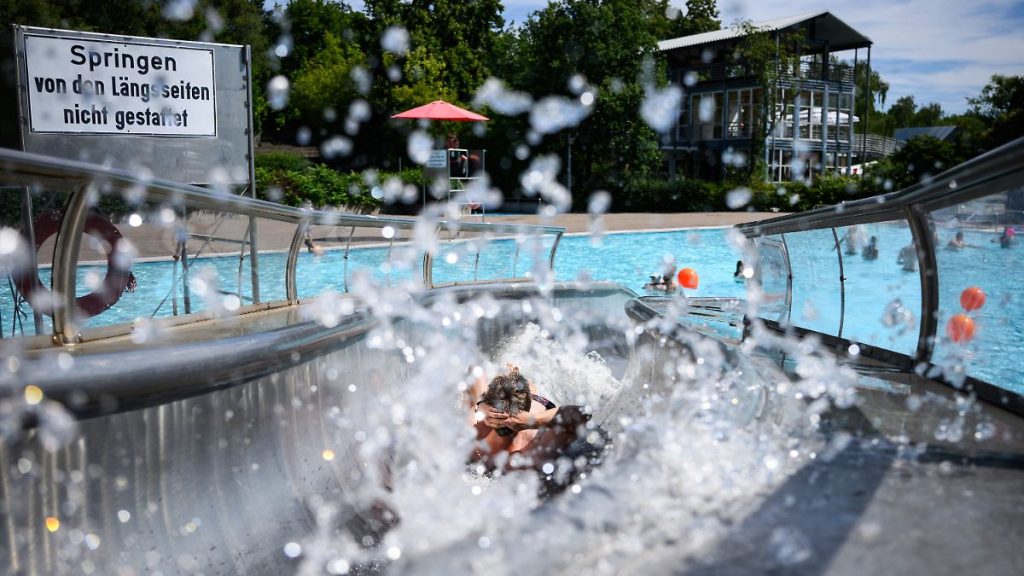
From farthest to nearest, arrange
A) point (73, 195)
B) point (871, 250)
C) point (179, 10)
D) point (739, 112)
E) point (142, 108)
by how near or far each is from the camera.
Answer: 1. point (739, 112)
2. point (179, 10)
3. point (142, 108)
4. point (871, 250)
5. point (73, 195)

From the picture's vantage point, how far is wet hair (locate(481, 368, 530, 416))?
4.68 metres

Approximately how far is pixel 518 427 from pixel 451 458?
0.90 meters

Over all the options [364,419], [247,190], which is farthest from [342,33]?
[364,419]

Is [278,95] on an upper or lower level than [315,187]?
upper

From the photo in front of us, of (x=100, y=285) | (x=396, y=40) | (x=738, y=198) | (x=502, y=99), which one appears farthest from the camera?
(x=396, y=40)

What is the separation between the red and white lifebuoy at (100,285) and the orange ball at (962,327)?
3747 millimetres

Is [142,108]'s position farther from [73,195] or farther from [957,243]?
[957,243]

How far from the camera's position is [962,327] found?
365 centimetres

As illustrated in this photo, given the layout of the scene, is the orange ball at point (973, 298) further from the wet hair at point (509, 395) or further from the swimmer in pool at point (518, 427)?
the wet hair at point (509, 395)

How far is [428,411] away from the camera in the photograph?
416 centimetres

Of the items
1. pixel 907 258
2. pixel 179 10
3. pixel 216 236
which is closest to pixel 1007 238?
pixel 907 258

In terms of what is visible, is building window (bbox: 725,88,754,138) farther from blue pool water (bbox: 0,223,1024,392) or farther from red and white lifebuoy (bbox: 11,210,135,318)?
red and white lifebuoy (bbox: 11,210,135,318)

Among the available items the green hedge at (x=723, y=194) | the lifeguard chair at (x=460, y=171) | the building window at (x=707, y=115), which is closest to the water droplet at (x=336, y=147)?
the green hedge at (x=723, y=194)

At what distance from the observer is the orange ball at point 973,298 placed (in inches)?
143
